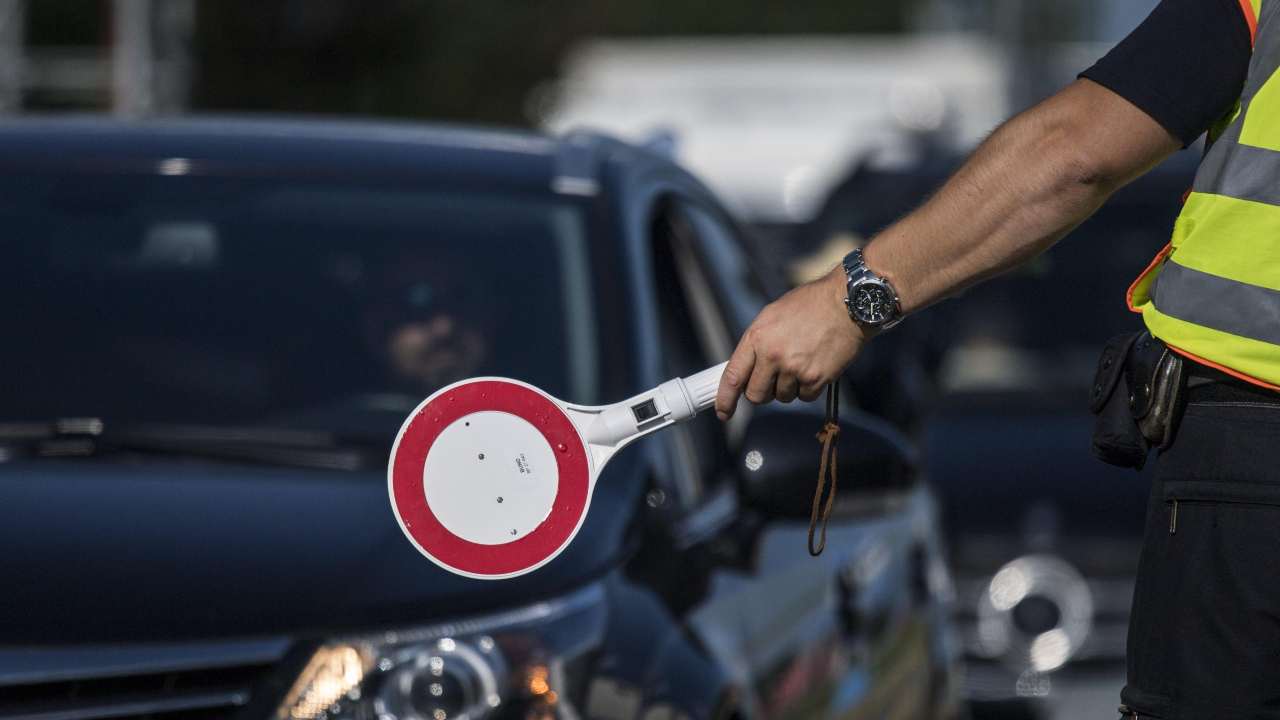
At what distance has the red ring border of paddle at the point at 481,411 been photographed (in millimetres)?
2709

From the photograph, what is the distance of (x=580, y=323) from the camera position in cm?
406

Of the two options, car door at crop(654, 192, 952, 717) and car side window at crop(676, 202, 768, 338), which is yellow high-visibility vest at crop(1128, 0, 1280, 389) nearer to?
car door at crop(654, 192, 952, 717)

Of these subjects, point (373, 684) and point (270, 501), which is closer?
point (373, 684)

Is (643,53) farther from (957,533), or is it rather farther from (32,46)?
(957,533)

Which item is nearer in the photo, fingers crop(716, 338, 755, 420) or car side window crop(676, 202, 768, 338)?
fingers crop(716, 338, 755, 420)

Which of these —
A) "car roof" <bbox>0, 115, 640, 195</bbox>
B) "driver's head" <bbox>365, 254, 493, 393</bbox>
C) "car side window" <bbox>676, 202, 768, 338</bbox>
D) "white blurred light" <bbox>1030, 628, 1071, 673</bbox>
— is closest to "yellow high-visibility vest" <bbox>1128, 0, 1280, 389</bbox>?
"driver's head" <bbox>365, 254, 493, 393</bbox>

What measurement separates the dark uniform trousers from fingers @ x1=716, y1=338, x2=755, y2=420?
474 millimetres

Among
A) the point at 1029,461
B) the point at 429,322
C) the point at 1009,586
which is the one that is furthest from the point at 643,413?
the point at 1029,461

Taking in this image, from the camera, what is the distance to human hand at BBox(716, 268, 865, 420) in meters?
2.68

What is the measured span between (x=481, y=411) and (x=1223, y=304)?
0.83 metres

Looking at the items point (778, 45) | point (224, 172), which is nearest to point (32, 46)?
point (778, 45)

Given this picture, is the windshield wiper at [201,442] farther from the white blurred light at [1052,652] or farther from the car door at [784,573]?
the white blurred light at [1052,652]

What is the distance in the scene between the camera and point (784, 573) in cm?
432

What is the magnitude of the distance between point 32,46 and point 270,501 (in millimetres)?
43422
